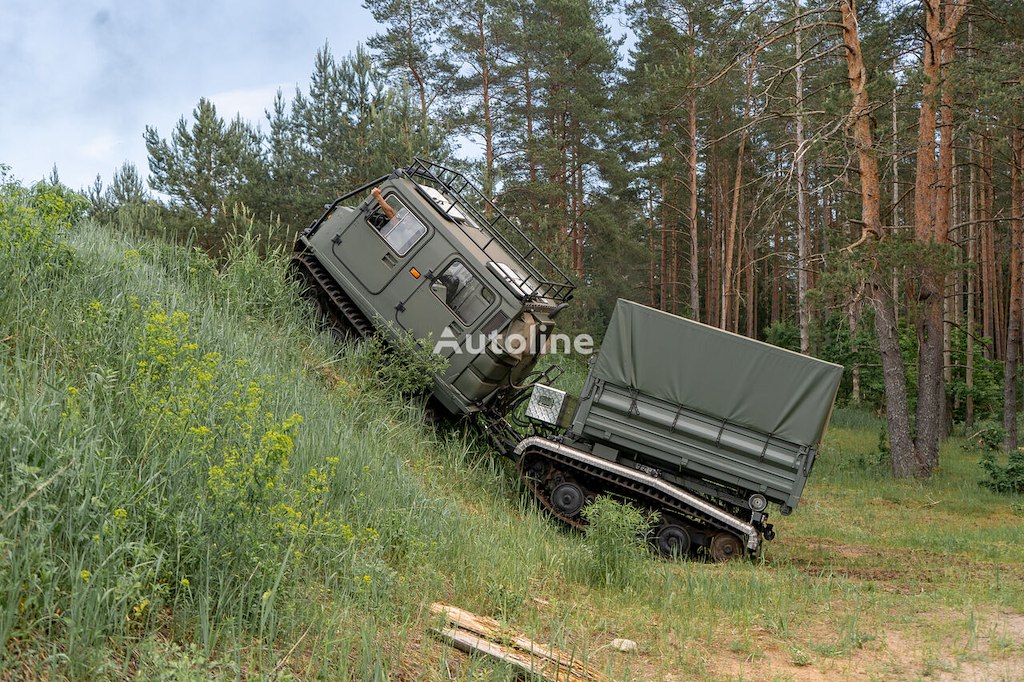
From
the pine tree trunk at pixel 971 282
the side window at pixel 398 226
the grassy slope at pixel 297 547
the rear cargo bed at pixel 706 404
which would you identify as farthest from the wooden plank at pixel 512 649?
the pine tree trunk at pixel 971 282

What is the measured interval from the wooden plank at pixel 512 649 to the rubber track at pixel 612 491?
4.42m

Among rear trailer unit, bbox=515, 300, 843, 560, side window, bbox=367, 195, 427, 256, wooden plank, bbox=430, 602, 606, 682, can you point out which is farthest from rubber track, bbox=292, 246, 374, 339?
wooden plank, bbox=430, 602, 606, 682

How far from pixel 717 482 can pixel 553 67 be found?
22207mm

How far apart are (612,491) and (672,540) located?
890 millimetres

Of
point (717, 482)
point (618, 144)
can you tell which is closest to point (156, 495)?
point (717, 482)

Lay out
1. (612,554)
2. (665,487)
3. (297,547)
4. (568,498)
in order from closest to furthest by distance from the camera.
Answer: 1. (297,547)
2. (612,554)
3. (665,487)
4. (568,498)

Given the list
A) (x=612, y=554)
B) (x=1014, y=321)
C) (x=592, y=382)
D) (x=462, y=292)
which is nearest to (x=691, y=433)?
(x=592, y=382)

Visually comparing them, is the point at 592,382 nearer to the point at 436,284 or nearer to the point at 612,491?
the point at 612,491

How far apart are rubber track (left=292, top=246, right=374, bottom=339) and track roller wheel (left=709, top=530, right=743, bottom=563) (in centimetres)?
523

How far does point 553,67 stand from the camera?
95.6 feet

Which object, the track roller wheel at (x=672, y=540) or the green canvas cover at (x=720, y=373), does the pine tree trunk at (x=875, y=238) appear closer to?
the green canvas cover at (x=720, y=373)

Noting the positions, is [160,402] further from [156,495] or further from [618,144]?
[618,144]

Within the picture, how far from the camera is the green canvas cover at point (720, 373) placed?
31.0ft

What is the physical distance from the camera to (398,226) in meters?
11.4
